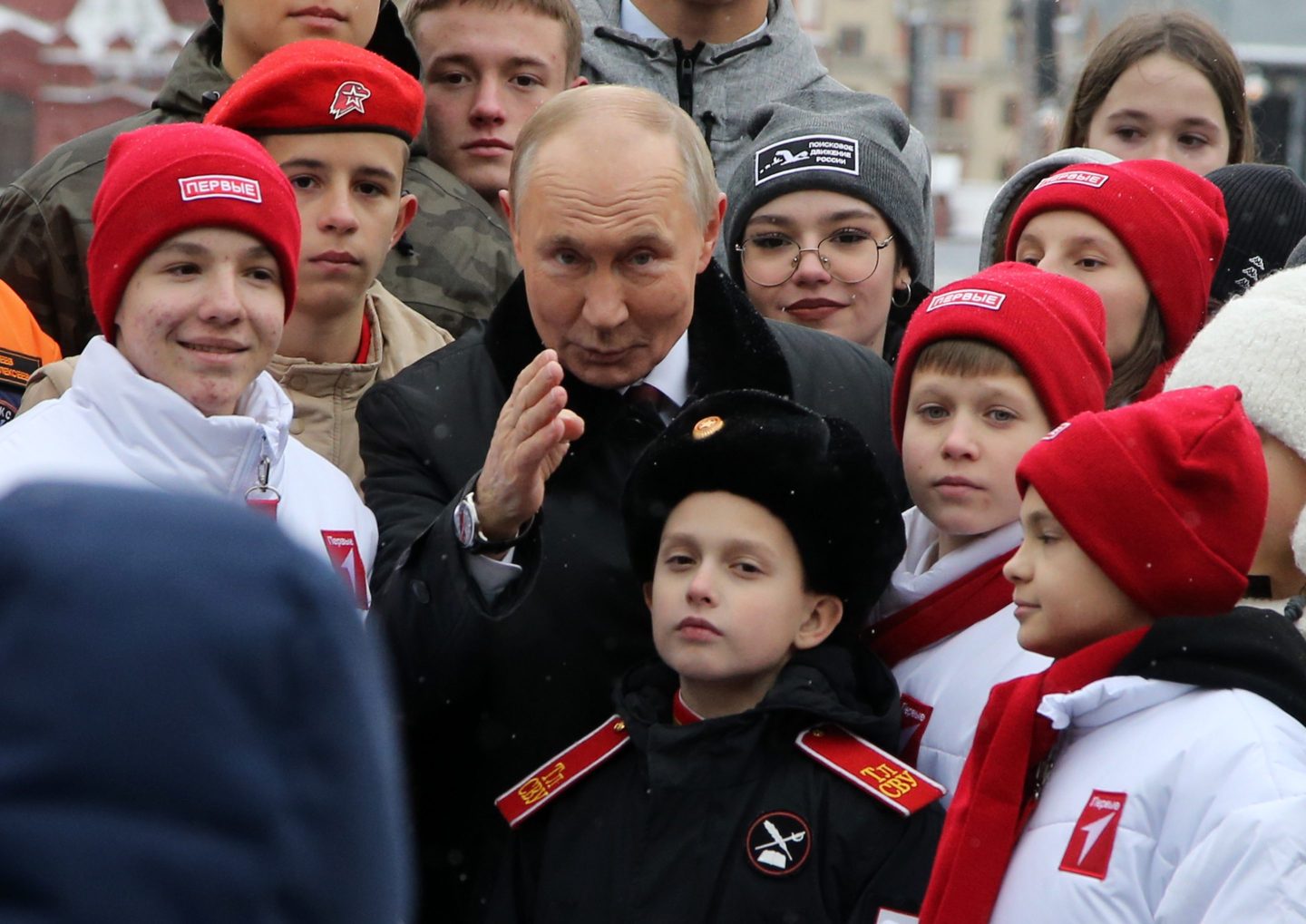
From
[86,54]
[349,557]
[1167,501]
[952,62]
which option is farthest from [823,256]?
[952,62]

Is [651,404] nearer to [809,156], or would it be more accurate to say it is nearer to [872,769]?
[872,769]

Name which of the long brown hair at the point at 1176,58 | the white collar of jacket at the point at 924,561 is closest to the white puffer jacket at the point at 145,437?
the white collar of jacket at the point at 924,561

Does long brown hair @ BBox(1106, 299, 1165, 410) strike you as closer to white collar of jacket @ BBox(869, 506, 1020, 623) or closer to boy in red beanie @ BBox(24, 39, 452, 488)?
white collar of jacket @ BBox(869, 506, 1020, 623)

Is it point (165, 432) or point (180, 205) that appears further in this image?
point (180, 205)

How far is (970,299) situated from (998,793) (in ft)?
3.13

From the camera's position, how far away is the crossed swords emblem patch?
2873 millimetres

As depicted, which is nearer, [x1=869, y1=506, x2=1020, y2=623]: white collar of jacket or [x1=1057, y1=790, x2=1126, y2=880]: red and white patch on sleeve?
[x1=1057, y1=790, x2=1126, y2=880]: red and white patch on sleeve

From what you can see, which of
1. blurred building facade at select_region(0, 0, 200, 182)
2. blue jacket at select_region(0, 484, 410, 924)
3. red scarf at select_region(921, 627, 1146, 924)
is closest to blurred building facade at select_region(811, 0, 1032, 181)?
blurred building facade at select_region(0, 0, 200, 182)

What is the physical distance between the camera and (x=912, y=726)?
123 inches

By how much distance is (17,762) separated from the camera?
1076mm

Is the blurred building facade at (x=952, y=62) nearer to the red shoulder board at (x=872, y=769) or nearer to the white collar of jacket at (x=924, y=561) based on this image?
the white collar of jacket at (x=924, y=561)

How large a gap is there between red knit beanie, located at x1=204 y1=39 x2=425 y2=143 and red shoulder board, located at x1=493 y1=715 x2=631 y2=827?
1.45 metres

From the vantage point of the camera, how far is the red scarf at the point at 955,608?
10.3 feet

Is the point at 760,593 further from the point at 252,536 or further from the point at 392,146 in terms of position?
the point at 252,536
